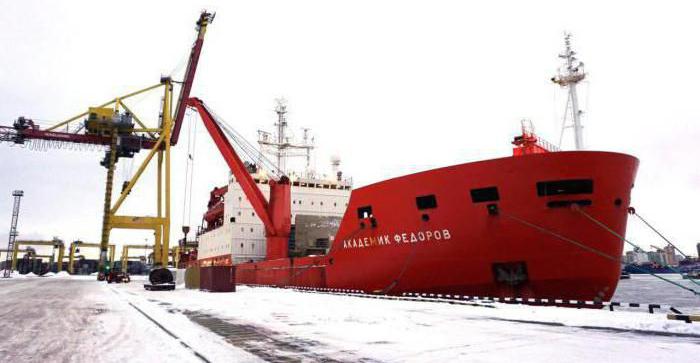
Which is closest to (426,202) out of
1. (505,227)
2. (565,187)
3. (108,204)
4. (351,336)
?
(505,227)

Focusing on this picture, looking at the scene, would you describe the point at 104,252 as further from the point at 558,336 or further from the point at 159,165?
the point at 558,336

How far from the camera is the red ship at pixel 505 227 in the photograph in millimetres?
12617

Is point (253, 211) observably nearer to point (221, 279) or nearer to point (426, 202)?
point (221, 279)

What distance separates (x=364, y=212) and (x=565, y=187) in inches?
295

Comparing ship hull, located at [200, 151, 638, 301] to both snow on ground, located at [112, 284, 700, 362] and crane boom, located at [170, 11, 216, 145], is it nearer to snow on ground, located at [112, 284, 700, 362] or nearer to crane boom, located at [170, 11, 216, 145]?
snow on ground, located at [112, 284, 700, 362]

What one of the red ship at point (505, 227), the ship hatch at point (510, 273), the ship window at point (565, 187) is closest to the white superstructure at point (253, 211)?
the red ship at point (505, 227)

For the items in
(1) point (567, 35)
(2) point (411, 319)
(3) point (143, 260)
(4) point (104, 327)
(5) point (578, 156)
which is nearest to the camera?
(4) point (104, 327)

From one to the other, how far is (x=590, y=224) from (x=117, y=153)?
1464 inches

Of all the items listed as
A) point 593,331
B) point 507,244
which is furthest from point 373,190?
point 593,331

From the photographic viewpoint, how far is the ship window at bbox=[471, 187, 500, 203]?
13453mm

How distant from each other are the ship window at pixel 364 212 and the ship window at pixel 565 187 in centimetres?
641

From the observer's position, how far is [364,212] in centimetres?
1725

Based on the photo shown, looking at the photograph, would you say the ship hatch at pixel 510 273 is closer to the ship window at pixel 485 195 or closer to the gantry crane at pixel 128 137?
the ship window at pixel 485 195

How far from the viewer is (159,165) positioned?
114 ft
